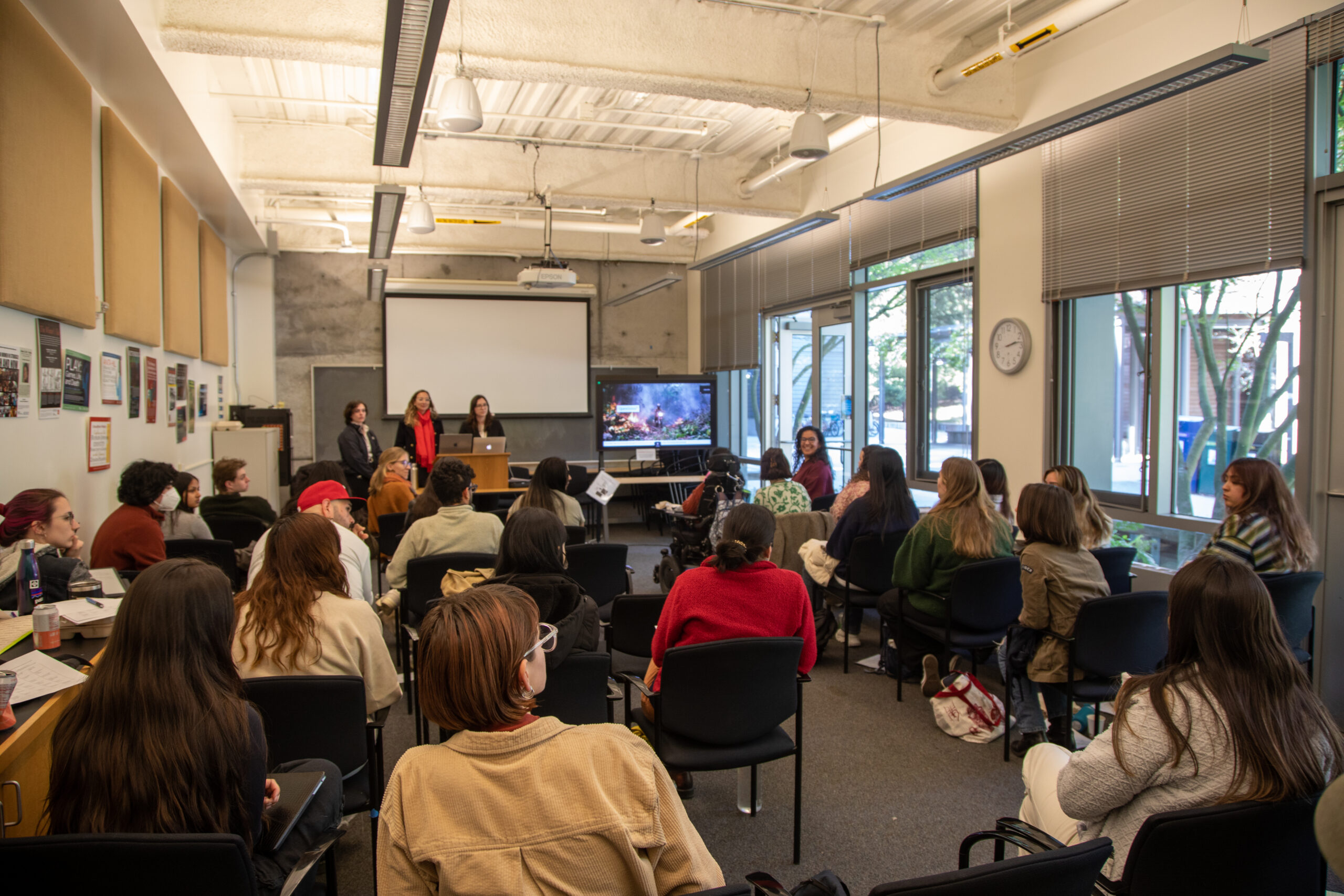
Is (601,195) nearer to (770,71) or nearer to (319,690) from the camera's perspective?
(770,71)

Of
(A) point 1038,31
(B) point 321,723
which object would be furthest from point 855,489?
(B) point 321,723

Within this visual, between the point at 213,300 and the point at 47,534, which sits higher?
the point at 213,300

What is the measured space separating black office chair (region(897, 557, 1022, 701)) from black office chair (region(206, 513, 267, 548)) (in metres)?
3.81

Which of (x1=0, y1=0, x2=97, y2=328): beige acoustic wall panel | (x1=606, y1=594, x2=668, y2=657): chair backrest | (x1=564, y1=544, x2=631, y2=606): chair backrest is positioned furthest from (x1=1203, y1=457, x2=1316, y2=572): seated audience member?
(x1=0, y1=0, x2=97, y2=328): beige acoustic wall panel

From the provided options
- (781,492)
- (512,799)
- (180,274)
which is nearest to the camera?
(512,799)

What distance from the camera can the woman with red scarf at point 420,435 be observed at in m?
7.68

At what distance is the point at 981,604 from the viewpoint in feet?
11.8

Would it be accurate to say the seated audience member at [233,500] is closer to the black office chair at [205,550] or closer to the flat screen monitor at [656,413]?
the black office chair at [205,550]

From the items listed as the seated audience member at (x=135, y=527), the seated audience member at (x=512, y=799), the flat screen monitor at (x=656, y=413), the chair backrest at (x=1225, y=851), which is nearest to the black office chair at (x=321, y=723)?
the seated audience member at (x=512, y=799)

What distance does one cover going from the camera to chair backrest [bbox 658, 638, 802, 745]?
229 cm

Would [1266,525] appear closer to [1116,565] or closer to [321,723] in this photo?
[1116,565]

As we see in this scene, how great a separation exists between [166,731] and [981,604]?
10.3 feet

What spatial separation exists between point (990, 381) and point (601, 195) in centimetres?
389

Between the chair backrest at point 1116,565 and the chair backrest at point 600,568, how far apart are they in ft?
7.36
